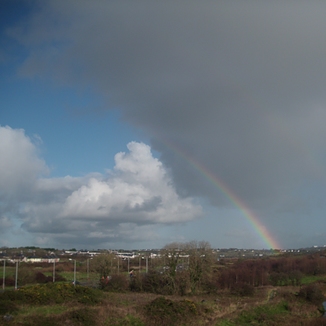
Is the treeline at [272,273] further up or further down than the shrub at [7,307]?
further down

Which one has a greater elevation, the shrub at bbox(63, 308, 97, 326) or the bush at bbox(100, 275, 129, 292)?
the shrub at bbox(63, 308, 97, 326)

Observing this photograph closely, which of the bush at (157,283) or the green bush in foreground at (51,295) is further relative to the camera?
the bush at (157,283)

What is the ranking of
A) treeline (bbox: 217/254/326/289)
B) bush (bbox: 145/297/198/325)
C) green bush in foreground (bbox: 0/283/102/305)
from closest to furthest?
bush (bbox: 145/297/198/325) < green bush in foreground (bbox: 0/283/102/305) < treeline (bbox: 217/254/326/289)

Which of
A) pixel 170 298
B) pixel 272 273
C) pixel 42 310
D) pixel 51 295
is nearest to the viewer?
pixel 42 310

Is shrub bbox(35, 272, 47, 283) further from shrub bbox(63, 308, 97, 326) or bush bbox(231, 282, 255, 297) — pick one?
shrub bbox(63, 308, 97, 326)

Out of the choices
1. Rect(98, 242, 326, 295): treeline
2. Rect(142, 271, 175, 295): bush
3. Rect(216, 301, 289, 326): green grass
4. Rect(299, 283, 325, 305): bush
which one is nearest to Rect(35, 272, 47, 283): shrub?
Rect(98, 242, 326, 295): treeline

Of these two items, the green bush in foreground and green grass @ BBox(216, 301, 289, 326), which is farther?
the green bush in foreground

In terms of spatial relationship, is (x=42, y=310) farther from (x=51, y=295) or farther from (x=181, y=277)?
(x=181, y=277)

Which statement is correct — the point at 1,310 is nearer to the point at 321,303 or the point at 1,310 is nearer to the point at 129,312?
the point at 129,312

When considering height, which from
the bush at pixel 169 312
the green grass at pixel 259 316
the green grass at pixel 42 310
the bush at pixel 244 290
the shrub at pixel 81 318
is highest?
the shrub at pixel 81 318

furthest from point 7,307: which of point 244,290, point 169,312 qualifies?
point 244,290

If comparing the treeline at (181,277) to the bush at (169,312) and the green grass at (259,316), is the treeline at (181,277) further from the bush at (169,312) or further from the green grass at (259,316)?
the bush at (169,312)

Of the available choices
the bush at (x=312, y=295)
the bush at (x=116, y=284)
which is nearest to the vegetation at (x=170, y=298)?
the bush at (x=312, y=295)

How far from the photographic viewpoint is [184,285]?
50750 mm
